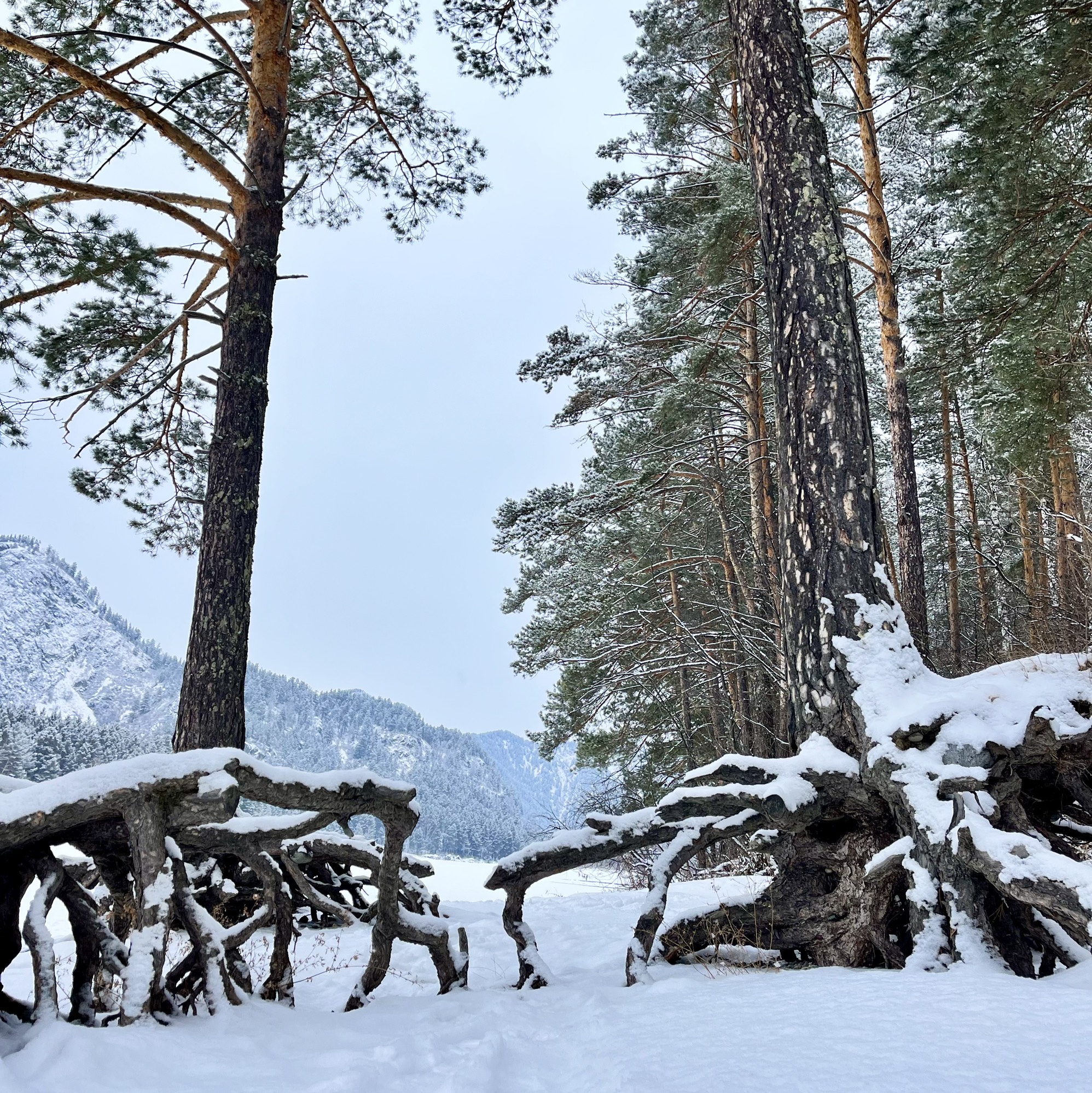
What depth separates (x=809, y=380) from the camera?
12.4 feet

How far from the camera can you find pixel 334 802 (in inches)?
104

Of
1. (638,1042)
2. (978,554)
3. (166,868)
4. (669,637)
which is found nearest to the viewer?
(638,1042)

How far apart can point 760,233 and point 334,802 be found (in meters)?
3.65

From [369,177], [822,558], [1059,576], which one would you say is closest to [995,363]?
[1059,576]

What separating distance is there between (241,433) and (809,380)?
14.2ft

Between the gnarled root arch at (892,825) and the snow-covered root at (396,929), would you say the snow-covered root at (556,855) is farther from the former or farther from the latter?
the snow-covered root at (396,929)

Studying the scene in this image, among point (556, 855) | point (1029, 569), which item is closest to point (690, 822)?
point (556, 855)

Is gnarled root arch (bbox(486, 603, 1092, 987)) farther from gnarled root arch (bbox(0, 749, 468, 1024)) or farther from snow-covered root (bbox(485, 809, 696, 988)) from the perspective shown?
gnarled root arch (bbox(0, 749, 468, 1024))

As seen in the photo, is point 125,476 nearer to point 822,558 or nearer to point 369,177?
point 369,177

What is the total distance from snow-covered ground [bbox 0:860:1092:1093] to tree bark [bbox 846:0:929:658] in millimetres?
7650

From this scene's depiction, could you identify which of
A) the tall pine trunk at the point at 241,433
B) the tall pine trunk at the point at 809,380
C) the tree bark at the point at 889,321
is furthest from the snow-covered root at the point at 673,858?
the tree bark at the point at 889,321

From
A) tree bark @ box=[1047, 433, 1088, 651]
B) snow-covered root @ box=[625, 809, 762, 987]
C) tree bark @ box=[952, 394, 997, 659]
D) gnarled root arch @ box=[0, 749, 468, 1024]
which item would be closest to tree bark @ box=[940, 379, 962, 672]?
tree bark @ box=[952, 394, 997, 659]

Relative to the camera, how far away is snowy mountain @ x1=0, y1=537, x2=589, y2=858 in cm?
3812

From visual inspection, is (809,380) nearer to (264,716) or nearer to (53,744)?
(53,744)
